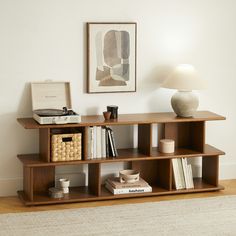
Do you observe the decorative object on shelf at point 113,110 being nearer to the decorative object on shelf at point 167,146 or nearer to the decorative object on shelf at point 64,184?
the decorative object on shelf at point 167,146

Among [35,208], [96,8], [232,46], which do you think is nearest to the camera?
[35,208]

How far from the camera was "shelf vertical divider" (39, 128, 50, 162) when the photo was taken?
15.9 feet

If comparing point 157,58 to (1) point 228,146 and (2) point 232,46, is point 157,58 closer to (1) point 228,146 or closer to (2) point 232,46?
(2) point 232,46

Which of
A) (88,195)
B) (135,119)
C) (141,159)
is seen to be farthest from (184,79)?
(88,195)

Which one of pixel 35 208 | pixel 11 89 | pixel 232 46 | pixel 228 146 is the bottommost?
pixel 35 208

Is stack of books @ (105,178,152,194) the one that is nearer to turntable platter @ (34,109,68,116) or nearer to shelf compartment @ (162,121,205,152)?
shelf compartment @ (162,121,205,152)

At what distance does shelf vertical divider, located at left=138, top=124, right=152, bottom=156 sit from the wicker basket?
0.57 metres

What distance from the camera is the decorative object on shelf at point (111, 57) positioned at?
16.9 ft

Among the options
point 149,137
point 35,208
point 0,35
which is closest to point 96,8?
point 0,35

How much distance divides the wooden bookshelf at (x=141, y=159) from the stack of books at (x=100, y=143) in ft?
0.18

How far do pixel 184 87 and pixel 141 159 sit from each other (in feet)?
2.15

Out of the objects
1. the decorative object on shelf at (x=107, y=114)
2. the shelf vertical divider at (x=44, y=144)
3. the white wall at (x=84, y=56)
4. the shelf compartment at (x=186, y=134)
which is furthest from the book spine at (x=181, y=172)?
the shelf vertical divider at (x=44, y=144)

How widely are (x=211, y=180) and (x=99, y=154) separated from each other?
3.38ft

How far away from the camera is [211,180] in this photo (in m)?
5.45
